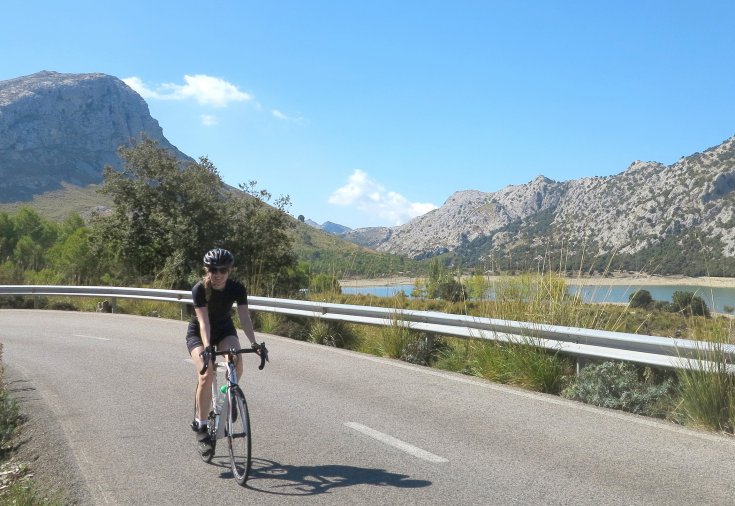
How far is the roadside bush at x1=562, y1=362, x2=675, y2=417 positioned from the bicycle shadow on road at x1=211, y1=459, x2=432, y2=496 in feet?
11.2

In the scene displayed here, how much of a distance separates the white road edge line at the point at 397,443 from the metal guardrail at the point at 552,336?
9.42 ft

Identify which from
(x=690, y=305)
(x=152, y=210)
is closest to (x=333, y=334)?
(x=690, y=305)

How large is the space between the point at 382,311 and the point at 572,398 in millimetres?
4440

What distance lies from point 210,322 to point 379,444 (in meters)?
1.83

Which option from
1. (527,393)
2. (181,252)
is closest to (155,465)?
(527,393)

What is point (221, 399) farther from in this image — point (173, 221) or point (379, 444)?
point (173, 221)

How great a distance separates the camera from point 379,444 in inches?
232

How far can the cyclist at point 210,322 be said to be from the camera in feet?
17.4

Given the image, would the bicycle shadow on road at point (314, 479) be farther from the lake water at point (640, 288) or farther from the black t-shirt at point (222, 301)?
the lake water at point (640, 288)

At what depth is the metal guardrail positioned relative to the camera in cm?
655

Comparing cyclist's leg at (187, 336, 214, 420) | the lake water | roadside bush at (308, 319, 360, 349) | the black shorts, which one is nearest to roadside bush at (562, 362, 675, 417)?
the lake water

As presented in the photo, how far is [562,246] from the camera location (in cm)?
982

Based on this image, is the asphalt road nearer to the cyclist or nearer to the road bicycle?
the road bicycle

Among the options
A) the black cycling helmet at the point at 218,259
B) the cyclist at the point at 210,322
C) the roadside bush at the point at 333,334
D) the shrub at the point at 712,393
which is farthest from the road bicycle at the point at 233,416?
the roadside bush at the point at 333,334
